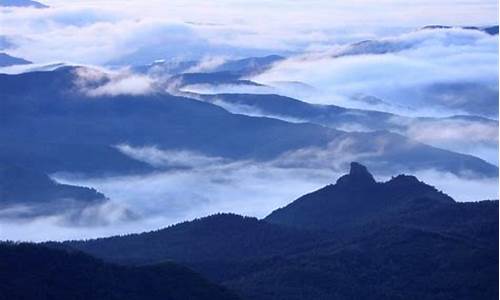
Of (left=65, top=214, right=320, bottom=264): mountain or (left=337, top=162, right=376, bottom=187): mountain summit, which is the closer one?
(left=65, top=214, right=320, bottom=264): mountain

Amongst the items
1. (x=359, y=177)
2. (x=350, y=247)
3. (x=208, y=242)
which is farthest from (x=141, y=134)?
(x=350, y=247)

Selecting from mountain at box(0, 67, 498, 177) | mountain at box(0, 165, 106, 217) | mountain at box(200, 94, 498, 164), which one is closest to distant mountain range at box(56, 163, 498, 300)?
mountain at box(0, 165, 106, 217)

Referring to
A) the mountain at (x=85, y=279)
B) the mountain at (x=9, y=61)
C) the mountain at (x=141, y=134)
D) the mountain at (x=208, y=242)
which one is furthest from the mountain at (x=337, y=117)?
the mountain at (x=85, y=279)

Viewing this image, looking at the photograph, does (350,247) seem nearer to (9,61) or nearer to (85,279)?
(85,279)

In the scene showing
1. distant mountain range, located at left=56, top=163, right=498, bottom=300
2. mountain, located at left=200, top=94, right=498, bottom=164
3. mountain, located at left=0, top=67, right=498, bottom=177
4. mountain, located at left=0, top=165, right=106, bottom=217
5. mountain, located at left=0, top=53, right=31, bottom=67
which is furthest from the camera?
Result: mountain, located at left=0, top=53, right=31, bottom=67

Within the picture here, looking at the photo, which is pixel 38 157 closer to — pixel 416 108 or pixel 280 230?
pixel 280 230

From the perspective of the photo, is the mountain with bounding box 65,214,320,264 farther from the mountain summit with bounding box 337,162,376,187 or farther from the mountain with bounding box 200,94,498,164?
the mountain with bounding box 200,94,498,164

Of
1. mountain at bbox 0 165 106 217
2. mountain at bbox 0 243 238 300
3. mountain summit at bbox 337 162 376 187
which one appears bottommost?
mountain at bbox 0 243 238 300
